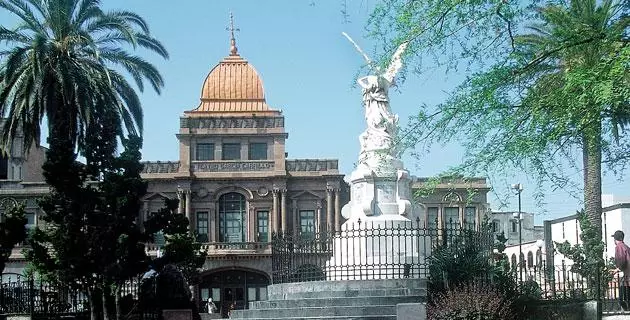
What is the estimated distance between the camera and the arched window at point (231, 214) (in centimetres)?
6800

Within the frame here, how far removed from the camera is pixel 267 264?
6569cm

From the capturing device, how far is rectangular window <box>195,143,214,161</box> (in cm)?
6844

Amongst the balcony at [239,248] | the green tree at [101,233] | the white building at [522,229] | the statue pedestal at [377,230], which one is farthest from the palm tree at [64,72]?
the white building at [522,229]

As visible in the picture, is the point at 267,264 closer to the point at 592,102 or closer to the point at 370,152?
the point at 370,152

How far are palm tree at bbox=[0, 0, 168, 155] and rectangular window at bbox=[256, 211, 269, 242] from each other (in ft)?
124

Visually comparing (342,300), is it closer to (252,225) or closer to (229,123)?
(252,225)

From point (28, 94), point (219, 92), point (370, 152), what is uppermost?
point (219, 92)

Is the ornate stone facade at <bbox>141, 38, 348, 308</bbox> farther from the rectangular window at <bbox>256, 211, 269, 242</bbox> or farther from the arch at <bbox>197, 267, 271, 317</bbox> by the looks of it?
the arch at <bbox>197, 267, 271, 317</bbox>

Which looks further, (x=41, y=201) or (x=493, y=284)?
(x=41, y=201)

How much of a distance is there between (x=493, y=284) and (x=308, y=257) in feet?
17.3

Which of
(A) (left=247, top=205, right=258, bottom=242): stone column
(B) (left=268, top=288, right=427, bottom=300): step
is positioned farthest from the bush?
(A) (left=247, top=205, right=258, bottom=242): stone column

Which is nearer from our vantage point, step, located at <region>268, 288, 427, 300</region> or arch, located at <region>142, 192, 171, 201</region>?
step, located at <region>268, 288, 427, 300</region>

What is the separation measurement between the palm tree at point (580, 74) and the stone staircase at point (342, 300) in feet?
22.0

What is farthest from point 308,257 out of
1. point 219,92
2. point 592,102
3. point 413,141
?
point 219,92
